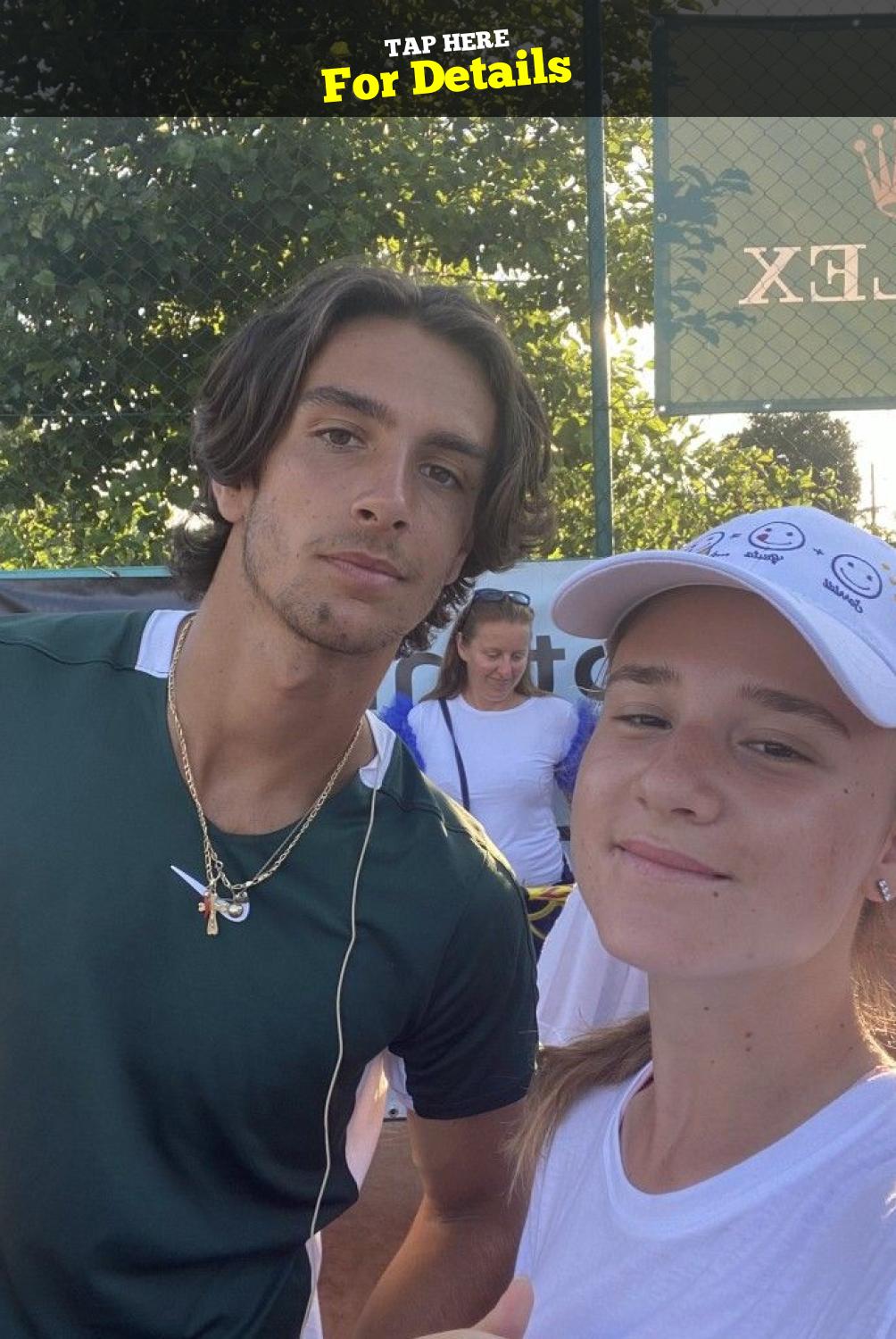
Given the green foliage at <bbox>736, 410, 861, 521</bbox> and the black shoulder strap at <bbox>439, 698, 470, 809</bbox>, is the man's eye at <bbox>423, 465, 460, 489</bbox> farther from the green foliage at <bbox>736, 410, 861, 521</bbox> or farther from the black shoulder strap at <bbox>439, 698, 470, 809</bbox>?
the green foliage at <bbox>736, 410, 861, 521</bbox>

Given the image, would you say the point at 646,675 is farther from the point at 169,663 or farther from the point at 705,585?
the point at 169,663

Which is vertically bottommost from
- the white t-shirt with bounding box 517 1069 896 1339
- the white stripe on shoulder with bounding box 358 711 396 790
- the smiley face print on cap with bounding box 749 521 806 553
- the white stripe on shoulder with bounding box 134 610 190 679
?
the white t-shirt with bounding box 517 1069 896 1339

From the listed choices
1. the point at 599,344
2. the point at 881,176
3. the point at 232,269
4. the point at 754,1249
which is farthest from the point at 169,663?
the point at 232,269

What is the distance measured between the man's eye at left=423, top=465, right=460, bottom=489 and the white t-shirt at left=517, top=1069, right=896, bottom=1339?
1.11 m

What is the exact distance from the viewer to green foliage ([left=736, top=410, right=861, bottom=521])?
223 inches

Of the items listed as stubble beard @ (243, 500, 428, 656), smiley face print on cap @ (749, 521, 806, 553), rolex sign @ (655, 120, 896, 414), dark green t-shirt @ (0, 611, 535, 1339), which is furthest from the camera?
rolex sign @ (655, 120, 896, 414)

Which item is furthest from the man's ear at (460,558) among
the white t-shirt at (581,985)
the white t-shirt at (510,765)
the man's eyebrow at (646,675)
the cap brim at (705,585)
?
the white t-shirt at (510,765)

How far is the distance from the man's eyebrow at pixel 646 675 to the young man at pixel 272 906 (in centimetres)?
69

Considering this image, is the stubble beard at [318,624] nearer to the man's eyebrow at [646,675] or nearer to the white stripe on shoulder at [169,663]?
the white stripe on shoulder at [169,663]

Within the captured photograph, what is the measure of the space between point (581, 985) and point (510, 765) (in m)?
2.90

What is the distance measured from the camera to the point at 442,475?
2.09m

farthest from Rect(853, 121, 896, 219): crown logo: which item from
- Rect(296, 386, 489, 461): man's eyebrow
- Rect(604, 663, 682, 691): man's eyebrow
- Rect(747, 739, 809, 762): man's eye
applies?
Rect(747, 739, 809, 762): man's eye

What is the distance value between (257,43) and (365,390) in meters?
4.65

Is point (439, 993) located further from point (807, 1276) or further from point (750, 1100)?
point (807, 1276)
